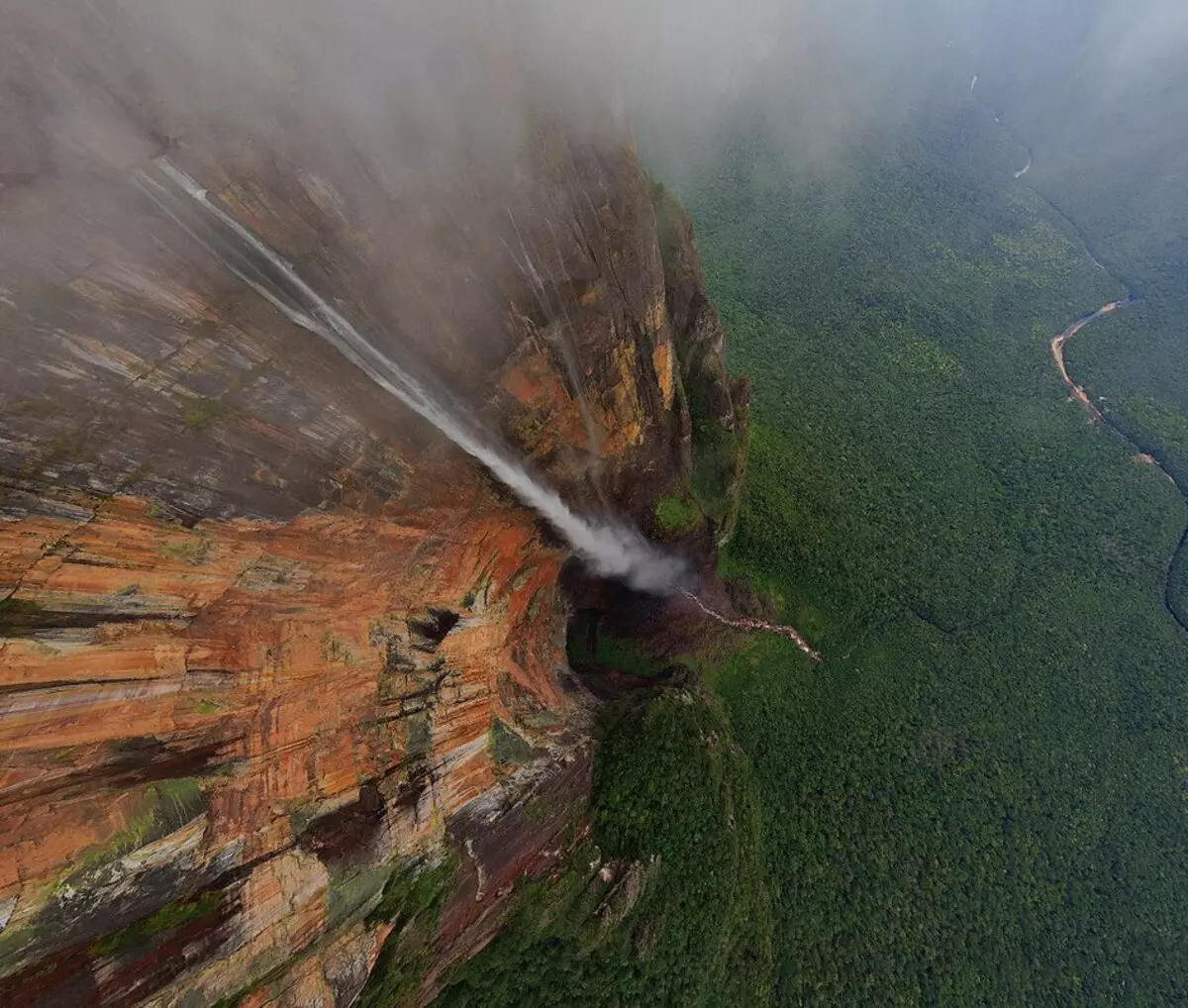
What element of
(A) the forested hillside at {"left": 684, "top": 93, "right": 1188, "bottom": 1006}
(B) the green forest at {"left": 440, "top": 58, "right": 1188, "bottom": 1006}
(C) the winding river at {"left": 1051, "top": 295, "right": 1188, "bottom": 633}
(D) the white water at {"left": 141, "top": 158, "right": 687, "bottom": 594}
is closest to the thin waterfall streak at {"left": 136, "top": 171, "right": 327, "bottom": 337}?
(D) the white water at {"left": 141, "top": 158, "right": 687, "bottom": 594}

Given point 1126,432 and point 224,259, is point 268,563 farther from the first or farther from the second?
point 1126,432

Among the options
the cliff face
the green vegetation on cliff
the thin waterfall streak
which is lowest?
the green vegetation on cliff

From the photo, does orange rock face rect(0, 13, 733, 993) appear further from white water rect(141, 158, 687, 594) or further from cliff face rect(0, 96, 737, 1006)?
white water rect(141, 158, 687, 594)

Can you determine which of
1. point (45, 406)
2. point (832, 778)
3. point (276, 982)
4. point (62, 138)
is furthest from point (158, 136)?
point (832, 778)

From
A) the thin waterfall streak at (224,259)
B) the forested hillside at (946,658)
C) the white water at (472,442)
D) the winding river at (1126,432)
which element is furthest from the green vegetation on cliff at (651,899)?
the winding river at (1126,432)

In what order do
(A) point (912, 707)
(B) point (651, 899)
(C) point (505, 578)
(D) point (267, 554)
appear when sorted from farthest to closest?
(A) point (912, 707) → (B) point (651, 899) → (C) point (505, 578) → (D) point (267, 554)

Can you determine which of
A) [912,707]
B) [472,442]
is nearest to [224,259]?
[472,442]
